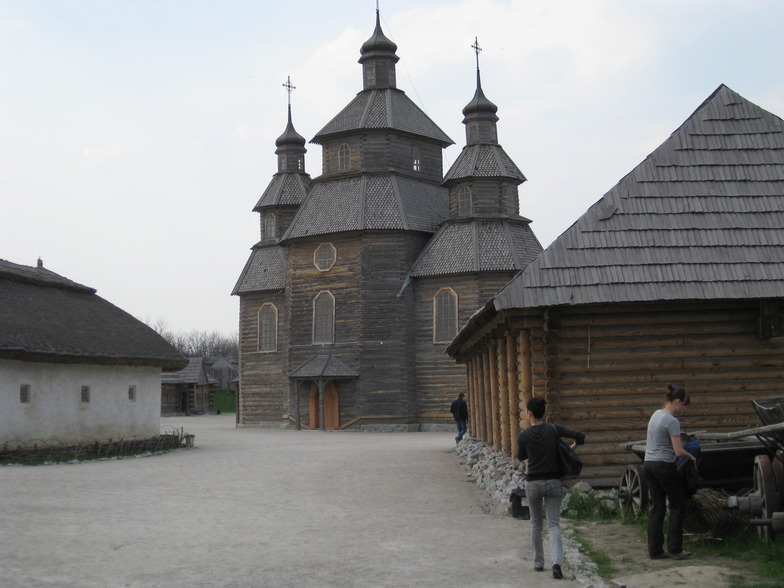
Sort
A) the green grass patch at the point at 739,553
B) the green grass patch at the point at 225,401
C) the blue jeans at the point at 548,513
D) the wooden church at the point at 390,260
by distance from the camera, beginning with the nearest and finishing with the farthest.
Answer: the green grass patch at the point at 739,553 → the blue jeans at the point at 548,513 → the wooden church at the point at 390,260 → the green grass patch at the point at 225,401

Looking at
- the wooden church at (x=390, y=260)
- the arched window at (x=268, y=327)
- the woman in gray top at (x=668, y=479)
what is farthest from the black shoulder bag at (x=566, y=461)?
the arched window at (x=268, y=327)

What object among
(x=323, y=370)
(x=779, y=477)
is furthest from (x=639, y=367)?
(x=323, y=370)

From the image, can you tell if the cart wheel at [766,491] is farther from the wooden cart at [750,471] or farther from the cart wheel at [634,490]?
the cart wheel at [634,490]

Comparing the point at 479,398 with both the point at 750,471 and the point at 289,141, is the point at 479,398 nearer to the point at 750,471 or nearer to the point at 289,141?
the point at 750,471

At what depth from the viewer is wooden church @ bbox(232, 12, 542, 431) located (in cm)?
3941

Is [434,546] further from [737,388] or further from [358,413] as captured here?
[358,413]

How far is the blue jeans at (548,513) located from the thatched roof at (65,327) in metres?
15.7

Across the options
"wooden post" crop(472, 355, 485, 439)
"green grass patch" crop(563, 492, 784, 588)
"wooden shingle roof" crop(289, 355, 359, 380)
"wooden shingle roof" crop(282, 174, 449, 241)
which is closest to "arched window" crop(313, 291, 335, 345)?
"wooden shingle roof" crop(289, 355, 359, 380)

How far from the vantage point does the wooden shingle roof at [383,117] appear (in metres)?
42.3

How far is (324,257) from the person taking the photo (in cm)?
4097

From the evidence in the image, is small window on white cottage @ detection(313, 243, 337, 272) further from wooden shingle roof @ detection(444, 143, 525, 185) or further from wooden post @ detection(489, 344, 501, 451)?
wooden post @ detection(489, 344, 501, 451)

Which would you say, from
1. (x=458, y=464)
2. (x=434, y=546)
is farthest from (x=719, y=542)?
(x=458, y=464)

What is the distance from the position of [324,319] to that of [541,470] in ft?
106

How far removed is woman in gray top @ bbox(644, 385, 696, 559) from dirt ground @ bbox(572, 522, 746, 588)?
7.4 inches
